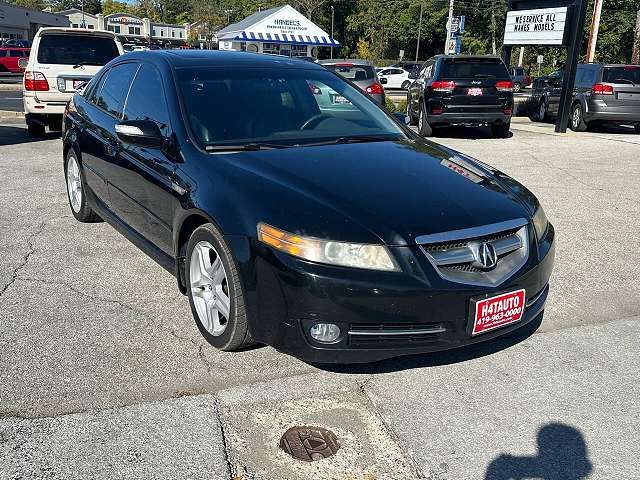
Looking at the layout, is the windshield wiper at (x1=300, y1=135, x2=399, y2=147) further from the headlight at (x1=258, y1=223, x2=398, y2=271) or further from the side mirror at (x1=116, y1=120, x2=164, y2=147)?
the headlight at (x1=258, y1=223, x2=398, y2=271)

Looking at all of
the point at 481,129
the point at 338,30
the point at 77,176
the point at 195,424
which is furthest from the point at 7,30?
the point at 195,424

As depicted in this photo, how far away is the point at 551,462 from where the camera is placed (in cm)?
266

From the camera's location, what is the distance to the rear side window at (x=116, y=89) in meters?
4.81

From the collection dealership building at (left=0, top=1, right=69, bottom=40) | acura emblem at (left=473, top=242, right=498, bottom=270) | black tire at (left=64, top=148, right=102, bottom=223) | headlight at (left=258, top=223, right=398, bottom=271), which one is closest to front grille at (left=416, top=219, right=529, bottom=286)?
acura emblem at (left=473, top=242, right=498, bottom=270)

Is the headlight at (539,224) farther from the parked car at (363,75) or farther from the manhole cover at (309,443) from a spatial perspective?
the parked car at (363,75)

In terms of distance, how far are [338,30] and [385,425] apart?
306 feet

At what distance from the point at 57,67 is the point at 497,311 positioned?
9.58 metres

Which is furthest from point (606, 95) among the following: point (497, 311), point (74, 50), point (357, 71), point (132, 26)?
point (132, 26)

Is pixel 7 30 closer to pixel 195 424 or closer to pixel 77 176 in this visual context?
pixel 77 176

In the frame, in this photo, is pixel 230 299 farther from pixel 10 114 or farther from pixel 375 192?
pixel 10 114

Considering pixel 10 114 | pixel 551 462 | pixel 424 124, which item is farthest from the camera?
pixel 10 114

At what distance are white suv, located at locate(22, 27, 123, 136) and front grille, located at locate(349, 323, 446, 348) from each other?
30.0ft

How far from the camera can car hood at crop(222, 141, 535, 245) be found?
3012 mm

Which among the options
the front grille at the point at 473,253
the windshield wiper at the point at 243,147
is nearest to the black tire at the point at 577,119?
the windshield wiper at the point at 243,147
